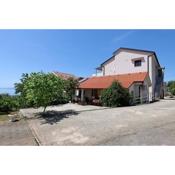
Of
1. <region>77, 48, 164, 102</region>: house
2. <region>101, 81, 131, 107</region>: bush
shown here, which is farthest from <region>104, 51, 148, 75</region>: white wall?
<region>101, 81, 131, 107</region>: bush

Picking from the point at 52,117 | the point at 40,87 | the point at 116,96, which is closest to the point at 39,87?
the point at 40,87

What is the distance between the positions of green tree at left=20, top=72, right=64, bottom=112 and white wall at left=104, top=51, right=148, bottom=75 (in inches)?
493

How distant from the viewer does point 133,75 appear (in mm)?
21375

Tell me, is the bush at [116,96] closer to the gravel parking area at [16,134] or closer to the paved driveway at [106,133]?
the paved driveway at [106,133]

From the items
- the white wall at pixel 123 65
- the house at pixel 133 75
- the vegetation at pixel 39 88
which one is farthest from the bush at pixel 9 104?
the white wall at pixel 123 65

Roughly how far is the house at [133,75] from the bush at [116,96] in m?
1.05

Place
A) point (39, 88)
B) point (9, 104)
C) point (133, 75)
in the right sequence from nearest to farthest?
point (39, 88) → point (9, 104) → point (133, 75)

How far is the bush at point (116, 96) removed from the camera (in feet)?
56.6

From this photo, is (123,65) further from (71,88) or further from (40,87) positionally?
(40,87)

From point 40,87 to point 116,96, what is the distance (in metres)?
7.46

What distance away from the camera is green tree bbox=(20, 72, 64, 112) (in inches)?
504

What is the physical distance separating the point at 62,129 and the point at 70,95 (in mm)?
14551

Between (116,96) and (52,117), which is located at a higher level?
(116,96)

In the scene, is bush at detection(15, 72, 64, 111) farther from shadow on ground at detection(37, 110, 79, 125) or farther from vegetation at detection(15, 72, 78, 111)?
shadow on ground at detection(37, 110, 79, 125)
